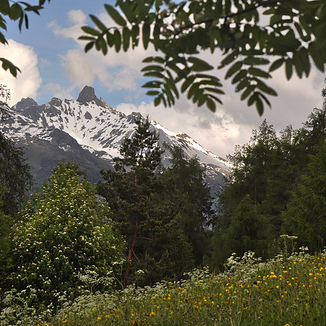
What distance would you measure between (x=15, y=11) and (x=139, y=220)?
64.7 feet

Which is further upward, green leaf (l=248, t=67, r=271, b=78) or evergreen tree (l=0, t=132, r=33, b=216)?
evergreen tree (l=0, t=132, r=33, b=216)

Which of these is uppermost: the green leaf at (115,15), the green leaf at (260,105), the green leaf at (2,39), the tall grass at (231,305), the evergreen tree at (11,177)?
the evergreen tree at (11,177)

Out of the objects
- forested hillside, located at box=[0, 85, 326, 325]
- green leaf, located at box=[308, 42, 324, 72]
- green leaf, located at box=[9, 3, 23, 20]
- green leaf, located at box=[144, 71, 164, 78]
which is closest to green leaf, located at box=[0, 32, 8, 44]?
green leaf, located at box=[9, 3, 23, 20]

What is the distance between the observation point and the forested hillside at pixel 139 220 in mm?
10250

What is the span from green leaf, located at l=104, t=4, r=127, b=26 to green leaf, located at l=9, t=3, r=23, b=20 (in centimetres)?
64

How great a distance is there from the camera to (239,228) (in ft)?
51.0

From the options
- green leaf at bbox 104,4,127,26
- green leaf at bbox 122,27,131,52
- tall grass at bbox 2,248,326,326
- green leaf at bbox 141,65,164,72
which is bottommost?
tall grass at bbox 2,248,326,326

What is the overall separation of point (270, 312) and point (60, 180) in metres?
→ 13.9

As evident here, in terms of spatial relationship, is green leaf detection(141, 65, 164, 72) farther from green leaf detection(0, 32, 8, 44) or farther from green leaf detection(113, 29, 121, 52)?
green leaf detection(0, 32, 8, 44)

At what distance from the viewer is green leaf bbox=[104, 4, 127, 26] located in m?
1.16

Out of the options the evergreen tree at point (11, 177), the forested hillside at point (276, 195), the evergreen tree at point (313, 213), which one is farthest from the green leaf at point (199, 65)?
the evergreen tree at point (313, 213)

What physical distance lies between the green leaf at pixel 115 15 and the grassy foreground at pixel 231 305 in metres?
3.01

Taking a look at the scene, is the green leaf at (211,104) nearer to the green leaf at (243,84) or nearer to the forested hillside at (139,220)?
the green leaf at (243,84)

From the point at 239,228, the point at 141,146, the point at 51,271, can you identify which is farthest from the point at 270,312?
the point at 141,146
